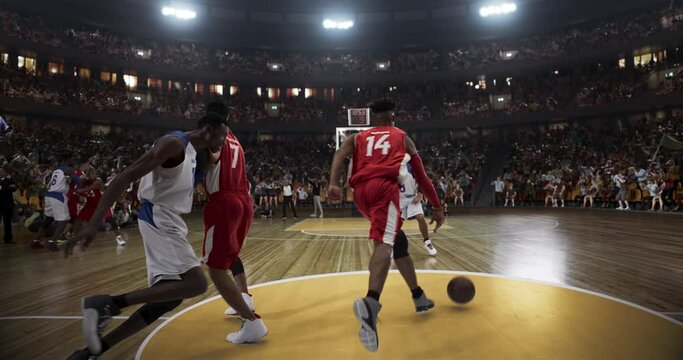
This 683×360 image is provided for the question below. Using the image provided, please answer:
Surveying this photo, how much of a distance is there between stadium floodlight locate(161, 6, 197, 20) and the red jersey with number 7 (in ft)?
117

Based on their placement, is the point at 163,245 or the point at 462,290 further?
the point at 462,290

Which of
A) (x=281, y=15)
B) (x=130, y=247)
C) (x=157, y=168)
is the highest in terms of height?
(x=281, y=15)

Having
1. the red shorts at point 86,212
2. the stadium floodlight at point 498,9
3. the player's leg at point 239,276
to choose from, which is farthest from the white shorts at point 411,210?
the stadium floodlight at point 498,9

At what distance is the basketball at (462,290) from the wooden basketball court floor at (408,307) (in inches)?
3.6

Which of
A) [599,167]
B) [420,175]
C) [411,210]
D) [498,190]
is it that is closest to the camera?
[420,175]

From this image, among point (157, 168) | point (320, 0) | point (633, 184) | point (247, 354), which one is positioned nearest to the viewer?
point (157, 168)

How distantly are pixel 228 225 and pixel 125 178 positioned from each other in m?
0.88

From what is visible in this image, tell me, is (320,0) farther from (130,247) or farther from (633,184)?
(130,247)

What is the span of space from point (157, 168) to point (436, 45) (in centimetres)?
3767

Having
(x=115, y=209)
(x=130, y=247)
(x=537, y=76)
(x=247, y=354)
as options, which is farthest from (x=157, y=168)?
(x=537, y=76)

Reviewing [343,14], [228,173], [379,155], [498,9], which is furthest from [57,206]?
[498,9]

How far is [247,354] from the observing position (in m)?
2.76

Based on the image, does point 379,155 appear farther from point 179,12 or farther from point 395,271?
point 179,12

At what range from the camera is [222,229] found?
3041 mm
